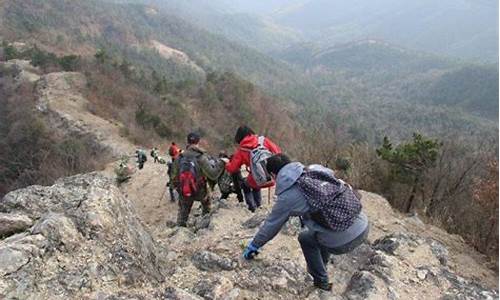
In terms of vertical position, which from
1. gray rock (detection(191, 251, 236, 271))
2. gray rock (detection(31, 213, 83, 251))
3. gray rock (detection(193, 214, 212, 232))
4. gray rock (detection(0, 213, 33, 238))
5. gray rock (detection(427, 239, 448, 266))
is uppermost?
gray rock (detection(31, 213, 83, 251))

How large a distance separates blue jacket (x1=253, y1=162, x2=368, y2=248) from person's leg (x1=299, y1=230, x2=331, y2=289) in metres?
0.15

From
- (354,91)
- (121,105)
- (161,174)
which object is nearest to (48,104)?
(121,105)

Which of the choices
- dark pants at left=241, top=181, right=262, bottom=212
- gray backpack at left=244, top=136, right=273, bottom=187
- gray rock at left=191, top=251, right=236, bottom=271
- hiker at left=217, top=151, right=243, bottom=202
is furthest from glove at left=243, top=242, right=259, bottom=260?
hiker at left=217, top=151, right=243, bottom=202

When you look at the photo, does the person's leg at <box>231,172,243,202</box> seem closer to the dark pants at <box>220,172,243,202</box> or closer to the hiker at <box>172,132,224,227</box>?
the dark pants at <box>220,172,243,202</box>

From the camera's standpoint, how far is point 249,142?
23.6 feet

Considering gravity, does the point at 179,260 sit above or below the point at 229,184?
above

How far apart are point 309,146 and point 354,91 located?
144279mm

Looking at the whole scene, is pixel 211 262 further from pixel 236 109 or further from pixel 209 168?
pixel 236 109

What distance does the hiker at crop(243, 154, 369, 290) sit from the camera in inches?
183

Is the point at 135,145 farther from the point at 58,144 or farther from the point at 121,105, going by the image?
the point at 121,105

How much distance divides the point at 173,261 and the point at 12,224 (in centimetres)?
196

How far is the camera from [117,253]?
5.05 metres

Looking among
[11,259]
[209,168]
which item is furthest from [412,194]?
[11,259]

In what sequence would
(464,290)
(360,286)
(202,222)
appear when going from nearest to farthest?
(360,286)
(464,290)
(202,222)
